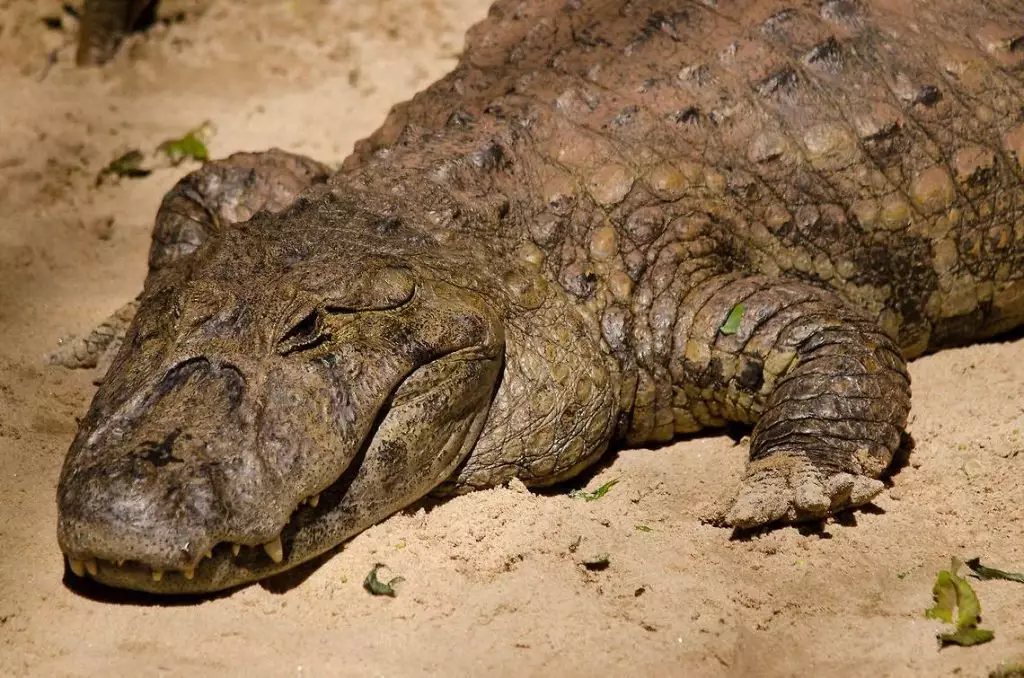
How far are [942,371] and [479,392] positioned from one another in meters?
2.15

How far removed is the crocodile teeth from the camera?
11.7ft

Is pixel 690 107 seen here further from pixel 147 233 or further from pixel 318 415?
pixel 147 233

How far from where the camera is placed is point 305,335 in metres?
3.83

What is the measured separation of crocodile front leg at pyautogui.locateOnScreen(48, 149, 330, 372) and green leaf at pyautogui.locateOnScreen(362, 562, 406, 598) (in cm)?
203

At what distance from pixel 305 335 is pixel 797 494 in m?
1.75

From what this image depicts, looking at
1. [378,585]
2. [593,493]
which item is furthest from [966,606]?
[378,585]

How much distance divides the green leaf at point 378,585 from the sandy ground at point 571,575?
0.03m

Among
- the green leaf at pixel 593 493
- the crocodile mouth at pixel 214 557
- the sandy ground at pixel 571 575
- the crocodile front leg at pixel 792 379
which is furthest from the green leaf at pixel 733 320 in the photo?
the crocodile mouth at pixel 214 557

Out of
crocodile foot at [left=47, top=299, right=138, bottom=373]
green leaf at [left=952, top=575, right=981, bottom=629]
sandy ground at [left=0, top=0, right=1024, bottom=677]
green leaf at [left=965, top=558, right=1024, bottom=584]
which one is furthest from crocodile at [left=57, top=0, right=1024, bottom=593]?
green leaf at [left=952, top=575, right=981, bottom=629]

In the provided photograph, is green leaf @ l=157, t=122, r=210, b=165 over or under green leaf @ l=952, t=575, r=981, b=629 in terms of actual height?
over

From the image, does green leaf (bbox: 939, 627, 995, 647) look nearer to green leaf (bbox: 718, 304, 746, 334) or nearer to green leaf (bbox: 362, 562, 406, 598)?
green leaf (bbox: 718, 304, 746, 334)

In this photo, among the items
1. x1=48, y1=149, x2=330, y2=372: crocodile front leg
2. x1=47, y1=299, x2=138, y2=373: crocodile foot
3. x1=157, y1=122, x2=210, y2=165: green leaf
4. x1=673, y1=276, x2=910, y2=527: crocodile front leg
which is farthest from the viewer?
x1=157, y1=122, x2=210, y2=165: green leaf

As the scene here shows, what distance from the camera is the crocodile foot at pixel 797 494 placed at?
13.1 feet

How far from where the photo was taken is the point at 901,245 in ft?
15.9
